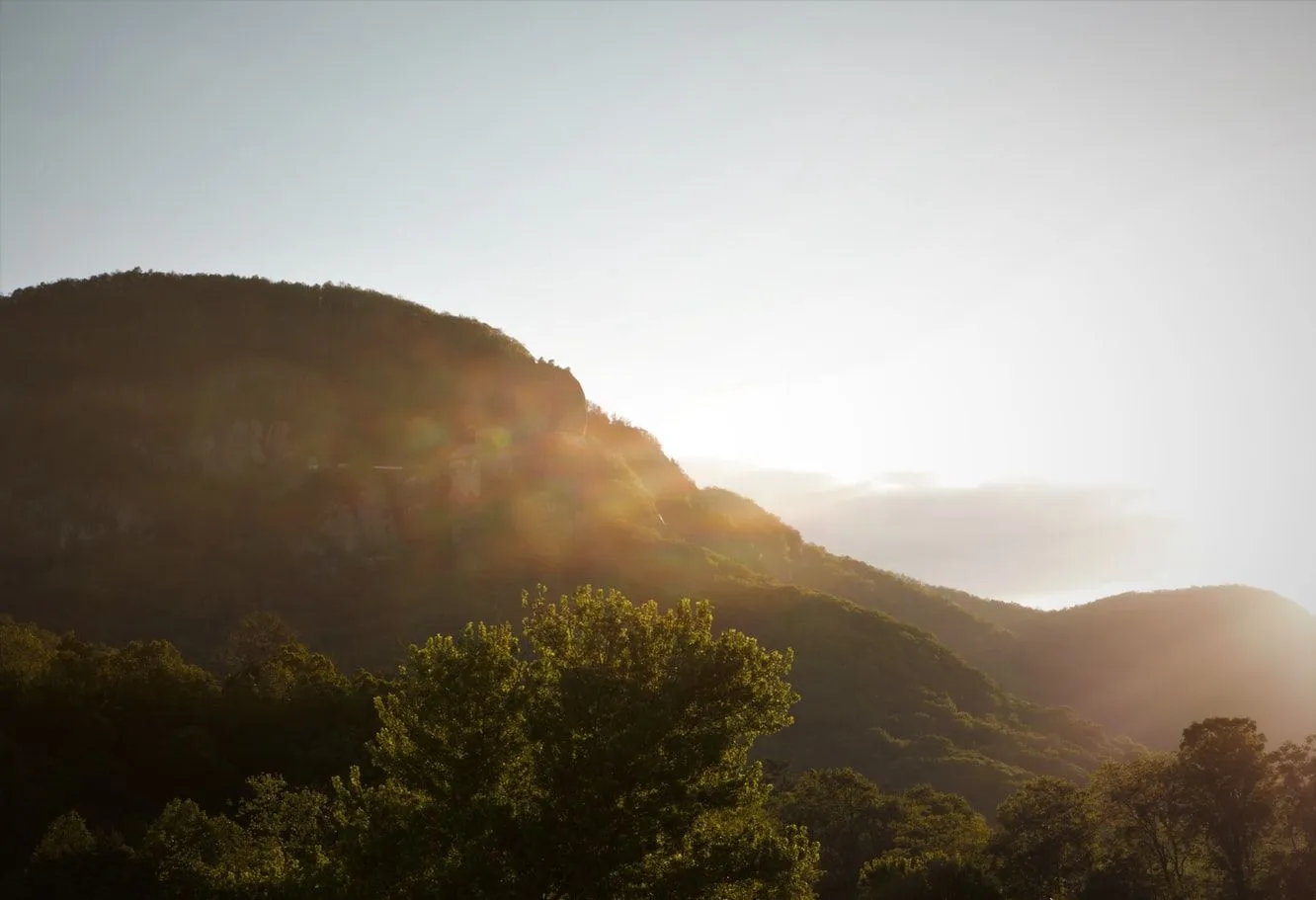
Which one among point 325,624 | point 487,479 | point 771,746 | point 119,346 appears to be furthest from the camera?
point 119,346

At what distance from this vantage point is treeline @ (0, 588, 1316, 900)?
25.9m

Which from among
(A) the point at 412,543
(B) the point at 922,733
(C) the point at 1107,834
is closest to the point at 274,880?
(C) the point at 1107,834

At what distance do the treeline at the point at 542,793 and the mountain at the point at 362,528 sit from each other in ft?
156

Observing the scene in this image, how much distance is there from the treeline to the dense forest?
0.41 feet

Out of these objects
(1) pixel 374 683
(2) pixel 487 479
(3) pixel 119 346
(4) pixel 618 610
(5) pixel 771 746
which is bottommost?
(5) pixel 771 746

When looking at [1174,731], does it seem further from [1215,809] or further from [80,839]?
[80,839]

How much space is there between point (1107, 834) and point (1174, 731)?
115137 millimetres

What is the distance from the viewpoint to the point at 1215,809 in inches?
2239

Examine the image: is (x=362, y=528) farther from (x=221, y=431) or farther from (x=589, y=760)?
(x=589, y=760)

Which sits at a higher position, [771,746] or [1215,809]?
[1215,809]

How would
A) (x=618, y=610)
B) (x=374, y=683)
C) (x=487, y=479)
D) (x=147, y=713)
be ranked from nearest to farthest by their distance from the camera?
(x=618, y=610) < (x=147, y=713) < (x=374, y=683) < (x=487, y=479)

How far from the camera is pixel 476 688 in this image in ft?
89.5

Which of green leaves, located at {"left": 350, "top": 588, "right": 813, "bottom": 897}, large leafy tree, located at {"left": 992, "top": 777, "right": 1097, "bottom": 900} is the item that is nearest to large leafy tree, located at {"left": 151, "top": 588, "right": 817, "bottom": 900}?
green leaves, located at {"left": 350, "top": 588, "right": 813, "bottom": 897}

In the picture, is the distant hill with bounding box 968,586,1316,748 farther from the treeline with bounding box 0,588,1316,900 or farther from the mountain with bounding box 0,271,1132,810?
the treeline with bounding box 0,588,1316,900
